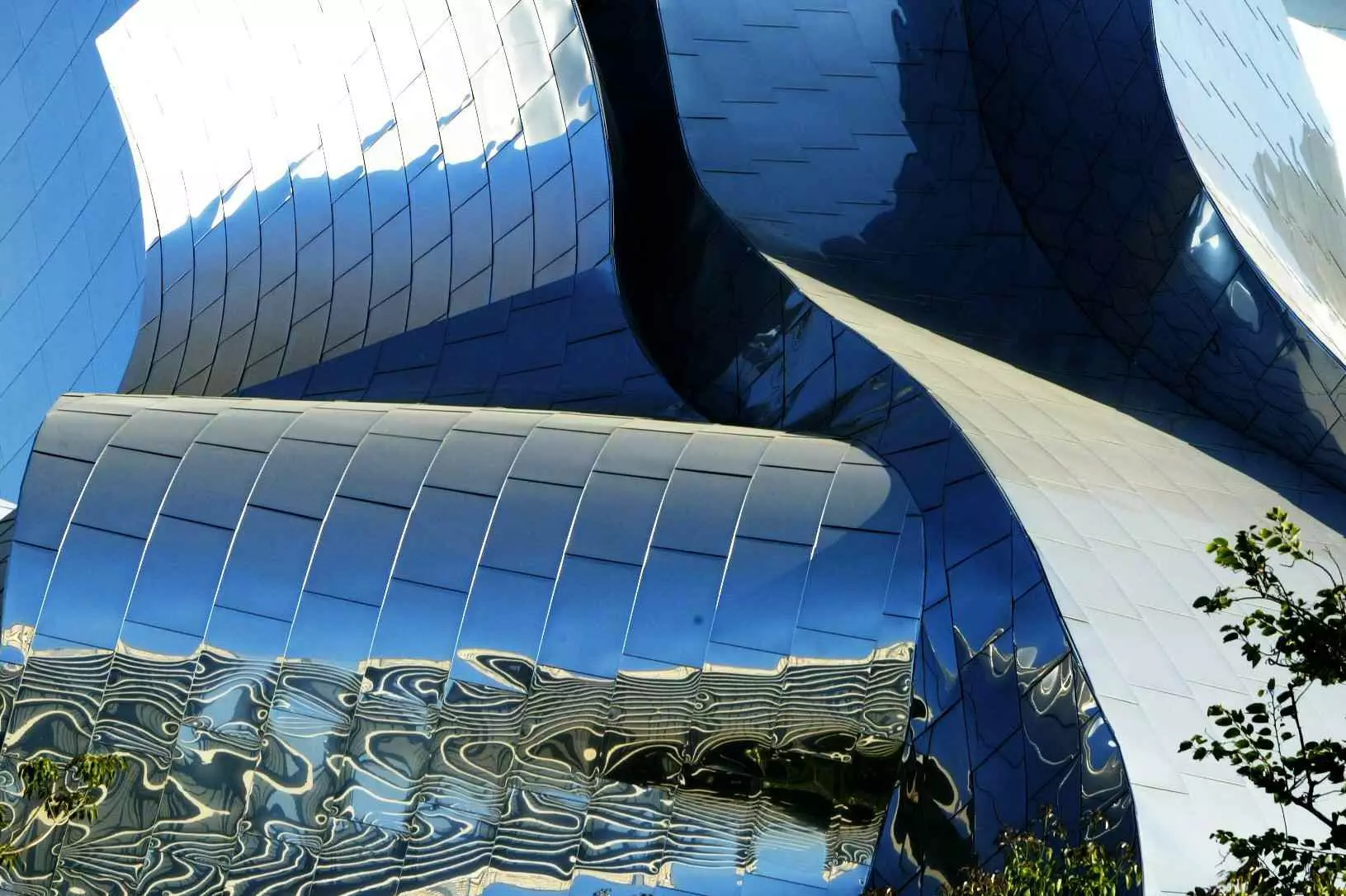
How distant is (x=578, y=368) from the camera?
48.4 feet

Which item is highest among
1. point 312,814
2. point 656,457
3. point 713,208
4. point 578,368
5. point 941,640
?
point 713,208

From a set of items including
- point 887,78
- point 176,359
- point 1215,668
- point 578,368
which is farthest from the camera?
point 887,78

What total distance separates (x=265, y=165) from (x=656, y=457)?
27.4 ft

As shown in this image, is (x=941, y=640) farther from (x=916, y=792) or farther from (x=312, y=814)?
(x=312, y=814)

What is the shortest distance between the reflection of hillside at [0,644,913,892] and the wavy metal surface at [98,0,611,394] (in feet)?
21.2

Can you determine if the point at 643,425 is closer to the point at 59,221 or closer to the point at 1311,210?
the point at 1311,210

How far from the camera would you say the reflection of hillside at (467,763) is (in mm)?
9414

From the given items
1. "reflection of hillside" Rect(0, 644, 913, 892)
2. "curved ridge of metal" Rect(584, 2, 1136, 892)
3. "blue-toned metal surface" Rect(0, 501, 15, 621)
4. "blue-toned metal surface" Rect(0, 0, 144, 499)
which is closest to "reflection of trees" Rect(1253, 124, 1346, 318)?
"curved ridge of metal" Rect(584, 2, 1136, 892)

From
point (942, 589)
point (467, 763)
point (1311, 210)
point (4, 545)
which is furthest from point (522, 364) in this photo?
point (1311, 210)

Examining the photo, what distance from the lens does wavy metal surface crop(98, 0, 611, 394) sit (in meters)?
15.9

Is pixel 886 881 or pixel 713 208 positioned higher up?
pixel 713 208

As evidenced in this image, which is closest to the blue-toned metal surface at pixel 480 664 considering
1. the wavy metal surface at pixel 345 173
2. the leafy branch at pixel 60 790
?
the leafy branch at pixel 60 790

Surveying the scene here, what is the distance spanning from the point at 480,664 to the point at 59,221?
11.3m

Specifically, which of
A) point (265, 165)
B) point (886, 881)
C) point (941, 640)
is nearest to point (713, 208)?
point (265, 165)
